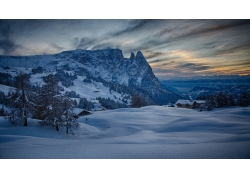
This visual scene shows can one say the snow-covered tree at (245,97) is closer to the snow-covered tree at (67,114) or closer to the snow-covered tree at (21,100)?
A: the snow-covered tree at (67,114)

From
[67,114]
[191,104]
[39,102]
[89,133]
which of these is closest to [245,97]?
[89,133]

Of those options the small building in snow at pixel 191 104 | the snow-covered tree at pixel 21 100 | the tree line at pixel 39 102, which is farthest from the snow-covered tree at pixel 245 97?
the small building in snow at pixel 191 104

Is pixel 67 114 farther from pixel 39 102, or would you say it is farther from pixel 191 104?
pixel 191 104

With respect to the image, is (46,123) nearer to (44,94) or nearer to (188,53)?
(44,94)

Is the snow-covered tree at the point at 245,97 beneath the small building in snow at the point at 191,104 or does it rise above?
above

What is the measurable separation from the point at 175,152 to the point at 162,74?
6558mm

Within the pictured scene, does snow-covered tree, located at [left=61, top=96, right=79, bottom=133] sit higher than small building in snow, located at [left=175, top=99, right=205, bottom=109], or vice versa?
snow-covered tree, located at [left=61, top=96, right=79, bottom=133]

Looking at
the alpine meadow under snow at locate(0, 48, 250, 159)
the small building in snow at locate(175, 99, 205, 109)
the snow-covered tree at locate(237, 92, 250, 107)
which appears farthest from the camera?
the small building in snow at locate(175, 99, 205, 109)

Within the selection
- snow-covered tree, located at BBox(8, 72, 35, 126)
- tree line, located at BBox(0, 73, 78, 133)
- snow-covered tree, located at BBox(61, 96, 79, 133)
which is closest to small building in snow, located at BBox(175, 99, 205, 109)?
snow-covered tree, located at BBox(61, 96, 79, 133)

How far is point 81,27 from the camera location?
6379 mm

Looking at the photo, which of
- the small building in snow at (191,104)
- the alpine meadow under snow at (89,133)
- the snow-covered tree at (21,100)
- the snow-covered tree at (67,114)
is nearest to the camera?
the alpine meadow under snow at (89,133)

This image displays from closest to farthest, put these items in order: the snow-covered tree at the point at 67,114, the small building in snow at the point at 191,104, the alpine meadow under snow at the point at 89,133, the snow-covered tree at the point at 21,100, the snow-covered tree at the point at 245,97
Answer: the alpine meadow under snow at the point at 89,133 < the snow-covered tree at the point at 21,100 < the snow-covered tree at the point at 67,114 < the snow-covered tree at the point at 245,97 < the small building in snow at the point at 191,104

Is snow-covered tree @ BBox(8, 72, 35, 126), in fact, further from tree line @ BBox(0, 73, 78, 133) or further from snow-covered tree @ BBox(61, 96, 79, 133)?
snow-covered tree @ BBox(61, 96, 79, 133)

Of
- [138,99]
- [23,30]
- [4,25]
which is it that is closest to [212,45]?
[23,30]
